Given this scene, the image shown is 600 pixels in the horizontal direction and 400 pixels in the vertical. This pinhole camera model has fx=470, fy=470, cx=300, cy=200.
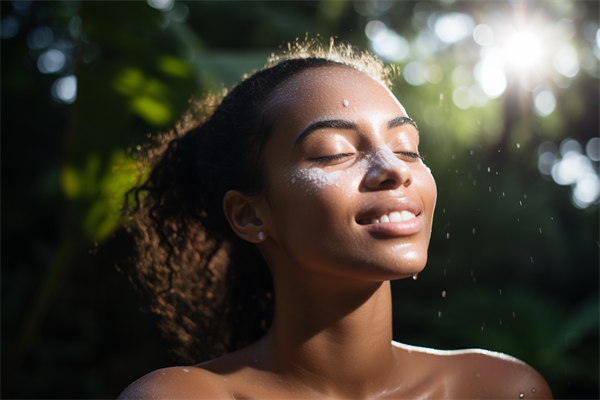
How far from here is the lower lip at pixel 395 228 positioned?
1.31 m

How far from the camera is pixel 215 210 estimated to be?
6.10ft

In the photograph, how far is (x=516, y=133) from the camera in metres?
8.41

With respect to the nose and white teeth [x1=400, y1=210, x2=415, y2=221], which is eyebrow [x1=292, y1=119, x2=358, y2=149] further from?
white teeth [x1=400, y1=210, x2=415, y2=221]

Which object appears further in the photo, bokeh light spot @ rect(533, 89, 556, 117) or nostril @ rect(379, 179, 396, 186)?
bokeh light spot @ rect(533, 89, 556, 117)

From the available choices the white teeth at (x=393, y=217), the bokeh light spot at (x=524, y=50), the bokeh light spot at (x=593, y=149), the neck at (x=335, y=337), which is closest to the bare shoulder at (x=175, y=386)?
the neck at (x=335, y=337)

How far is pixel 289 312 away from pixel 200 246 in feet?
2.40

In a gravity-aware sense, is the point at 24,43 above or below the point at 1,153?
above

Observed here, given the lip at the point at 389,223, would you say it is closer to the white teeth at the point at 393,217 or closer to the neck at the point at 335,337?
the white teeth at the point at 393,217

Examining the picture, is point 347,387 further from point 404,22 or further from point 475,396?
point 404,22

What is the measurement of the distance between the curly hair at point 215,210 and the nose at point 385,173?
375 mm

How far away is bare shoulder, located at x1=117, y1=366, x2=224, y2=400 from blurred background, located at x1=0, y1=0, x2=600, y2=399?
4.27 feet

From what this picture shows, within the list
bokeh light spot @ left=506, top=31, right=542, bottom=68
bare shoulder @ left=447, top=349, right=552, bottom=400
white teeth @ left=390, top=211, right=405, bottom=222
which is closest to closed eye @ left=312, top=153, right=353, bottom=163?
white teeth @ left=390, top=211, right=405, bottom=222

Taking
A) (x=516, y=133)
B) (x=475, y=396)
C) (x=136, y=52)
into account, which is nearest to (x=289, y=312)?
(x=475, y=396)

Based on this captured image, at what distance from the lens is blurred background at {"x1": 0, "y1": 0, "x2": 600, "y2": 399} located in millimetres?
3195
